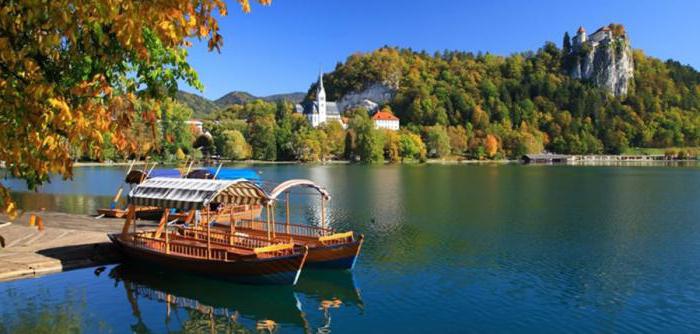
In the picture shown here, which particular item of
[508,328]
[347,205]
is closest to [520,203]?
[347,205]

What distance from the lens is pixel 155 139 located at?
27.2 ft

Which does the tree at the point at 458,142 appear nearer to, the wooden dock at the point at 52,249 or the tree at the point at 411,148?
the tree at the point at 411,148

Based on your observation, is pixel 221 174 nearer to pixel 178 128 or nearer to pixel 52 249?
pixel 52 249

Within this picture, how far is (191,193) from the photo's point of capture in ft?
74.7

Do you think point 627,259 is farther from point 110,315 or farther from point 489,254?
point 110,315

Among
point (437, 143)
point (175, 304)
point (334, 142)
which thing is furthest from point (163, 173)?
point (437, 143)

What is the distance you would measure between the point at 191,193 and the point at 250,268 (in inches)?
174

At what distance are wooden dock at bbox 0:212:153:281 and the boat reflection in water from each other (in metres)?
1.66

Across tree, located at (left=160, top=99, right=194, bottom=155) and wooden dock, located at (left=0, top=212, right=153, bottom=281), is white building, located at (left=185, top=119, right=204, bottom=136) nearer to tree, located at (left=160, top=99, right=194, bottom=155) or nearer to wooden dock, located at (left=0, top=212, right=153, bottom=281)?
tree, located at (left=160, top=99, right=194, bottom=155)

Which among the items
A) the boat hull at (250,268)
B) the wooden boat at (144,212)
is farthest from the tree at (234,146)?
the boat hull at (250,268)

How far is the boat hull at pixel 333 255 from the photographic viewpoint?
22672 mm

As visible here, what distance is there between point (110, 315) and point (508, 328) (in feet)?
43.2

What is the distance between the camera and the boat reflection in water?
17766 mm

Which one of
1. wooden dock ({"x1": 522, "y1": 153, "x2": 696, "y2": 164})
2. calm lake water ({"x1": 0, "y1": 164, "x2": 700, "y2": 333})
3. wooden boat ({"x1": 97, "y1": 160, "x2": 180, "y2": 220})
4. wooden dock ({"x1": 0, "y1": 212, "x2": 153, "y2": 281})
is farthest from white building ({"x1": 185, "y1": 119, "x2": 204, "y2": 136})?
calm lake water ({"x1": 0, "y1": 164, "x2": 700, "y2": 333})
